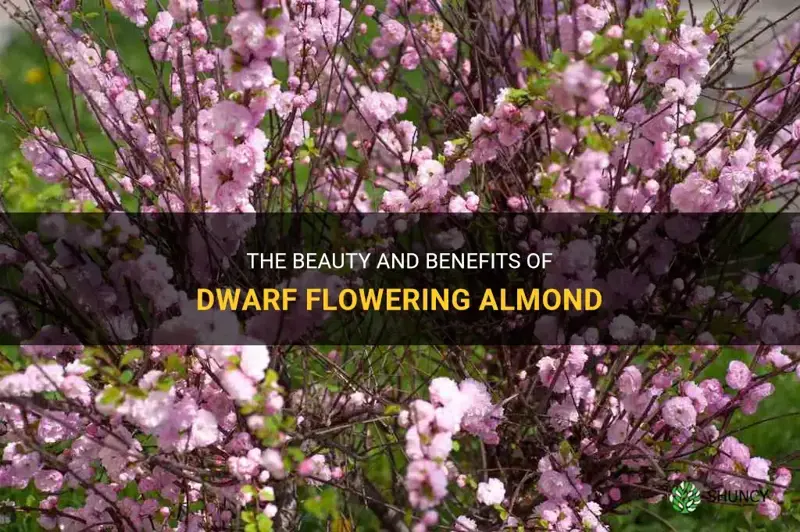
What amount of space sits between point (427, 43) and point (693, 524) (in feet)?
5.36

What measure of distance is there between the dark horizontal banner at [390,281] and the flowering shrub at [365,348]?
16mm

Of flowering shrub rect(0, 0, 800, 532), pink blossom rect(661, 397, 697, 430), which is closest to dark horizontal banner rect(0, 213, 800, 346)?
flowering shrub rect(0, 0, 800, 532)

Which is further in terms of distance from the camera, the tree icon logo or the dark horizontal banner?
the tree icon logo

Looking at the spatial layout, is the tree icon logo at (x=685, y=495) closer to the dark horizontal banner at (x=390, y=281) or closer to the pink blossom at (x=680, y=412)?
the pink blossom at (x=680, y=412)

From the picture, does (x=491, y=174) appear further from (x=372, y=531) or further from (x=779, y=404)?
(x=779, y=404)

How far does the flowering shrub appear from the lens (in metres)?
1.33

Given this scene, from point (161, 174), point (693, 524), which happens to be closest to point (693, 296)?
point (693, 524)

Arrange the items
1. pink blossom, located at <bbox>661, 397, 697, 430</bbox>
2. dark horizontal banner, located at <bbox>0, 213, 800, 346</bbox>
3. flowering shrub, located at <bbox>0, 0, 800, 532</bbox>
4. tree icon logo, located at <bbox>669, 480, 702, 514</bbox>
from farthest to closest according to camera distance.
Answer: tree icon logo, located at <bbox>669, 480, 702, 514</bbox>, pink blossom, located at <bbox>661, 397, 697, 430</bbox>, dark horizontal banner, located at <bbox>0, 213, 800, 346</bbox>, flowering shrub, located at <bbox>0, 0, 800, 532</bbox>

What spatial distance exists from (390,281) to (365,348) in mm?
237

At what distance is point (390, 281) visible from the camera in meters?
1.99

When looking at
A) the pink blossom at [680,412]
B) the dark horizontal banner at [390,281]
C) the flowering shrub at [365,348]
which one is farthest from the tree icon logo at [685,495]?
the dark horizontal banner at [390,281]

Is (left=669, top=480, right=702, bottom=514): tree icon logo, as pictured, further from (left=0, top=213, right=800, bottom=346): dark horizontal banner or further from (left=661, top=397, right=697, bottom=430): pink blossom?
(left=0, top=213, right=800, bottom=346): dark horizontal banner

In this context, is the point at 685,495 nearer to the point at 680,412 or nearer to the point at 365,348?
the point at 680,412

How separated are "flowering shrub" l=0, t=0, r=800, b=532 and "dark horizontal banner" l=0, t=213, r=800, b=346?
0.02 meters
